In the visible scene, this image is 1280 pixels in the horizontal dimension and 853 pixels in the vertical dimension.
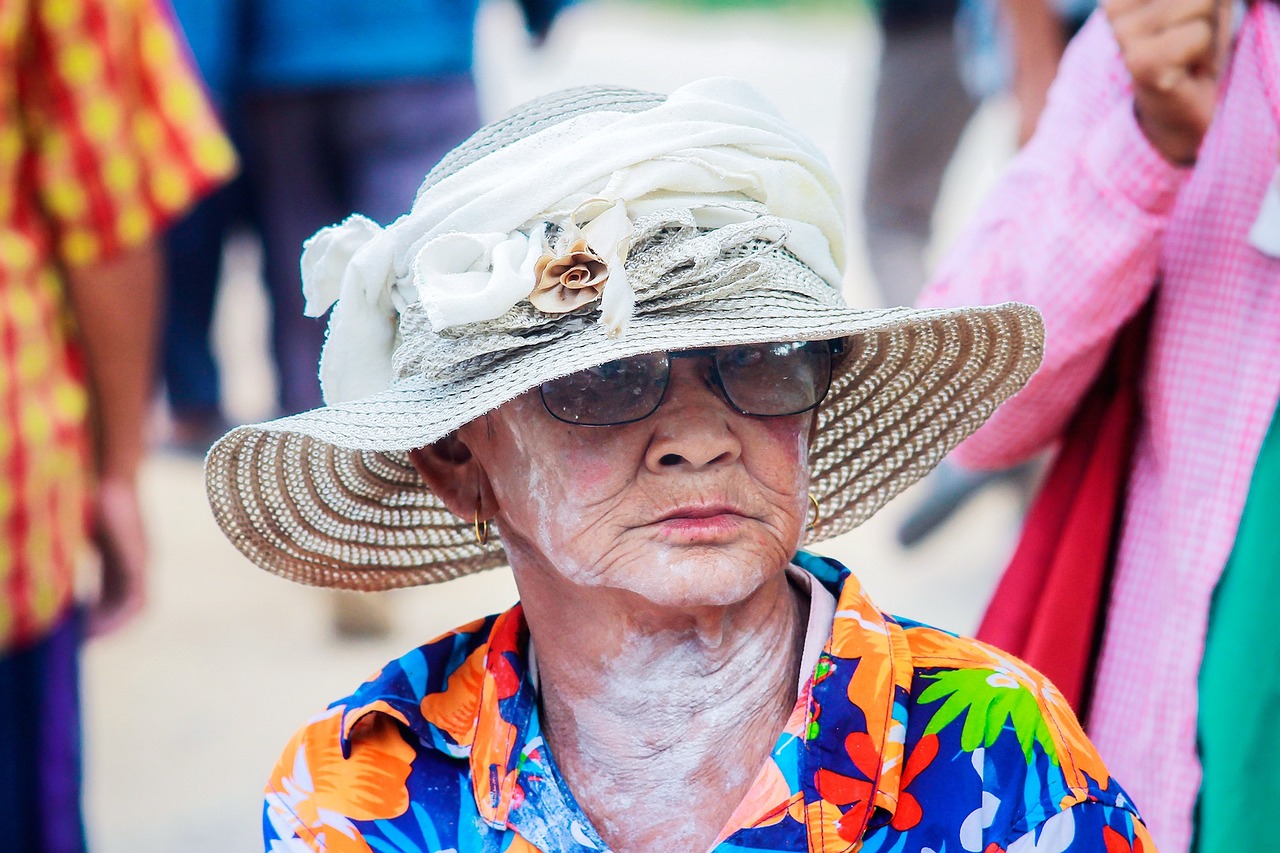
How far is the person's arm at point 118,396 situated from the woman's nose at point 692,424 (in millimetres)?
1545

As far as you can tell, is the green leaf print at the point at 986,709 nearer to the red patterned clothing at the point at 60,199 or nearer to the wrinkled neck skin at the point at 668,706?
the wrinkled neck skin at the point at 668,706

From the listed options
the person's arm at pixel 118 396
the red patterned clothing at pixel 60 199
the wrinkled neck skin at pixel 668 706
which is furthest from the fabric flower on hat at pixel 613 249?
the person's arm at pixel 118 396

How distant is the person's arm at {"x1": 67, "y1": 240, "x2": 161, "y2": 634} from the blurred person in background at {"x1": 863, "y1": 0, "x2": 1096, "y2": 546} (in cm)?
281

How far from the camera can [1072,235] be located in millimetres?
2221

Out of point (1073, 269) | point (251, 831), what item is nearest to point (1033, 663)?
point (1073, 269)

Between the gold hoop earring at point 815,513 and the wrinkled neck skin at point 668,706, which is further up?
the gold hoop earring at point 815,513

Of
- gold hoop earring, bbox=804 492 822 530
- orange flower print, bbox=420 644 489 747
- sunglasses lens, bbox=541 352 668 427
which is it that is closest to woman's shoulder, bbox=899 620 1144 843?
gold hoop earring, bbox=804 492 822 530

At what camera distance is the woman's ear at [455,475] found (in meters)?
2.01

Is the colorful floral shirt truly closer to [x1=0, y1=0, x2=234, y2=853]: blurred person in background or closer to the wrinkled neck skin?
the wrinkled neck skin

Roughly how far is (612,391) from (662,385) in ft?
0.19

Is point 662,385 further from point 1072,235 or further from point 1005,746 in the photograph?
point 1072,235

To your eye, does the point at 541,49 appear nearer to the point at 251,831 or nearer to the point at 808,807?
the point at 251,831

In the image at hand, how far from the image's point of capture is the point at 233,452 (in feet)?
6.53

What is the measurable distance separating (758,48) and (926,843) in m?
15.5
